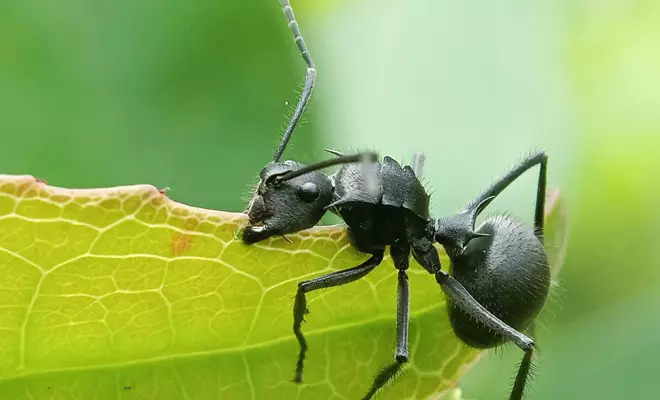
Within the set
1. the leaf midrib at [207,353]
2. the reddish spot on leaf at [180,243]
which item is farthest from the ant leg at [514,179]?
the reddish spot on leaf at [180,243]

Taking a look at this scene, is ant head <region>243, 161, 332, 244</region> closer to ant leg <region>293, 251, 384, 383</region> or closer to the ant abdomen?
ant leg <region>293, 251, 384, 383</region>

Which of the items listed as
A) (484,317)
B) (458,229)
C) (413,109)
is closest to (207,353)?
(484,317)

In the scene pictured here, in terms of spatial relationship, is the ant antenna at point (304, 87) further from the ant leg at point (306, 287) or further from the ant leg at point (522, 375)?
the ant leg at point (522, 375)

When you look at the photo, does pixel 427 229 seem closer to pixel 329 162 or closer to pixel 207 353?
pixel 329 162

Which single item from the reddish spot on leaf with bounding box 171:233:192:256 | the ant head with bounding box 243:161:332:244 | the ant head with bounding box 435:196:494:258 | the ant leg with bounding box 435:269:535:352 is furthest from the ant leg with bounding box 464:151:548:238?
the reddish spot on leaf with bounding box 171:233:192:256

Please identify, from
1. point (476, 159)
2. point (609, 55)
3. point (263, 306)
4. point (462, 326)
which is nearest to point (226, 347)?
point (263, 306)
